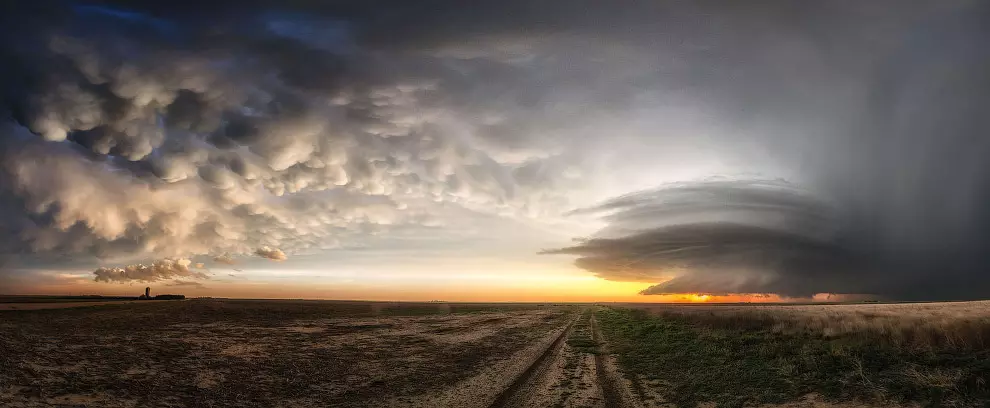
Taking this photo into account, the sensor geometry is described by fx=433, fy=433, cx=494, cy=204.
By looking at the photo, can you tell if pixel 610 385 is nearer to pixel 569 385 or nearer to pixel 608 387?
pixel 608 387

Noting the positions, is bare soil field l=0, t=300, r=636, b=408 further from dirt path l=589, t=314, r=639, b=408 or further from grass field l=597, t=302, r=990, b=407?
grass field l=597, t=302, r=990, b=407

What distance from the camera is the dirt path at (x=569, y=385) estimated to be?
45.8 feet

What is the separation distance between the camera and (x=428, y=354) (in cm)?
2555

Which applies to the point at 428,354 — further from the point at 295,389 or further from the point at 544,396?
the point at 544,396

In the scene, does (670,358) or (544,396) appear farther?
(670,358)

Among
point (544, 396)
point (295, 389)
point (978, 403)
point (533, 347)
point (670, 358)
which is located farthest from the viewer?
point (533, 347)

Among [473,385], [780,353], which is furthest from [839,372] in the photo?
[473,385]

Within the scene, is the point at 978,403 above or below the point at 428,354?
above

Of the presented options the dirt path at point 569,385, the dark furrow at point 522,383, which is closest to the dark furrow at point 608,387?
the dirt path at point 569,385

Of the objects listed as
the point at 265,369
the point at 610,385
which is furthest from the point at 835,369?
the point at 265,369

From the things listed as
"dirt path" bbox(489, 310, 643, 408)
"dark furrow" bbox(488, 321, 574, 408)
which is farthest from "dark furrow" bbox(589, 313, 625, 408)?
"dark furrow" bbox(488, 321, 574, 408)

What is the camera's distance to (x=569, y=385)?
1655 cm

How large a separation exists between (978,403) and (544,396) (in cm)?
1078

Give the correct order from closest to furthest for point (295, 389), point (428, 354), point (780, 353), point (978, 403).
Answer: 1. point (978, 403)
2. point (295, 389)
3. point (780, 353)
4. point (428, 354)
